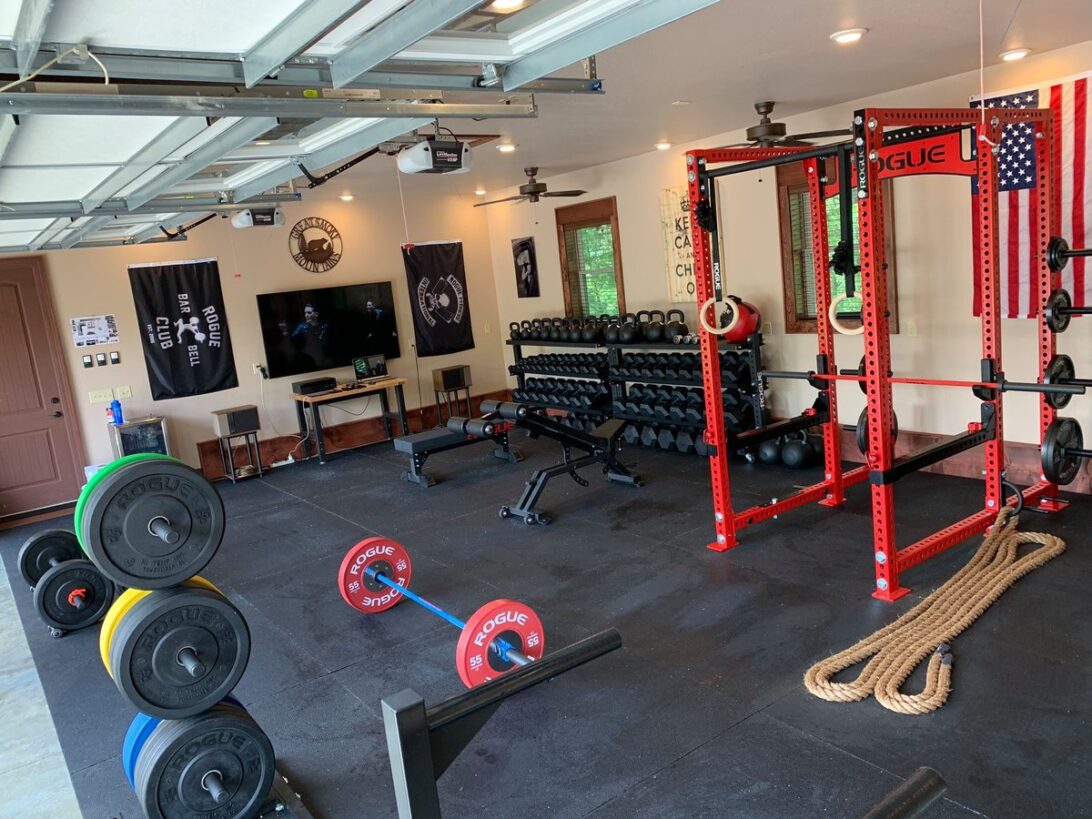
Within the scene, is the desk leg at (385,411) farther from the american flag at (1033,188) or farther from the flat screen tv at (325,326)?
the american flag at (1033,188)

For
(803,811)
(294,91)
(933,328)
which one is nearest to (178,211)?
(294,91)

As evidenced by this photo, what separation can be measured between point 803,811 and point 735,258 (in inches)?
194

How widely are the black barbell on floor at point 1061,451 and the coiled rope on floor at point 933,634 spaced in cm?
35

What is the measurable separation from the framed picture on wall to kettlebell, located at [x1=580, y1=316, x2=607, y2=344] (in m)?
1.37

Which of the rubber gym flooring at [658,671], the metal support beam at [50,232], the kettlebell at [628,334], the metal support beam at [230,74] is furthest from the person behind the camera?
the kettlebell at [628,334]

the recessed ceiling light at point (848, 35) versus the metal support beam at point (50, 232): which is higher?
the recessed ceiling light at point (848, 35)

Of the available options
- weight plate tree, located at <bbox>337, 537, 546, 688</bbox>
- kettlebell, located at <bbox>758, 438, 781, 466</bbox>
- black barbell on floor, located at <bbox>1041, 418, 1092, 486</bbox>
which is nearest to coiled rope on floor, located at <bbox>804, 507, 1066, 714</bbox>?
black barbell on floor, located at <bbox>1041, 418, 1092, 486</bbox>

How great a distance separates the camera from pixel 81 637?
4.37 m

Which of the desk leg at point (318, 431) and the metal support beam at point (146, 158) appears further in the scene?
the desk leg at point (318, 431)

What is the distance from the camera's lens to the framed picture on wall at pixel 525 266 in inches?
345

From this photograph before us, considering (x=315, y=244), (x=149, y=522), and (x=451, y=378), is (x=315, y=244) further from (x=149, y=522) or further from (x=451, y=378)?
(x=149, y=522)

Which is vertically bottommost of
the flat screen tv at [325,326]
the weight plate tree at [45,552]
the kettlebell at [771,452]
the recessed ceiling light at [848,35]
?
the kettlebell at [771,452]

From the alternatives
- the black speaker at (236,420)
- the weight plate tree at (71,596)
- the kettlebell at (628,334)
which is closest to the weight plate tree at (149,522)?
the weight plate tree at (71,596)

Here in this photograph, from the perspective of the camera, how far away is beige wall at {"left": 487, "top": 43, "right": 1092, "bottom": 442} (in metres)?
4.94
